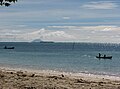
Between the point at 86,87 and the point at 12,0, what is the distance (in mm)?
6948

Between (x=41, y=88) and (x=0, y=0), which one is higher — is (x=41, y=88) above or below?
below

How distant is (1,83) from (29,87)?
1.85 m

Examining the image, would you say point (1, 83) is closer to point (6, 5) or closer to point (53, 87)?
point (53, 87)

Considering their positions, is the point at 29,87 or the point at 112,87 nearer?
the point at 29,87

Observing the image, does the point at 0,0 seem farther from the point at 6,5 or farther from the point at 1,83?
the point at 1,83

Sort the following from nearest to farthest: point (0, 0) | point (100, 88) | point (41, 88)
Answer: point (41, 88)
point (100, 88)
point (0, 0)

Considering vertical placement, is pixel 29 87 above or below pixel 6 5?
below

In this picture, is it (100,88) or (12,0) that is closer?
(100,88)

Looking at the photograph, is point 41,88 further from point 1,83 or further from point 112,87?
point 112,87

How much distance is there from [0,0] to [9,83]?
206 inches

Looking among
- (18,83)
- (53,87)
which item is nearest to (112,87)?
(53,87)

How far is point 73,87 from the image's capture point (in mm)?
19094

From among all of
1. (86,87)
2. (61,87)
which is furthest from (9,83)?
(86,87)

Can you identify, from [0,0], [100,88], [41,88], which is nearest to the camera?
[41,88]
